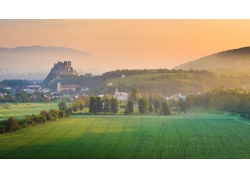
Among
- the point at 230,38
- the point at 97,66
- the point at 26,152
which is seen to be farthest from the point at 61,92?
the point at 230,38

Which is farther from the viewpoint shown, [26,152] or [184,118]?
[184,118]

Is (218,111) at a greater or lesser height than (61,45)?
lesser

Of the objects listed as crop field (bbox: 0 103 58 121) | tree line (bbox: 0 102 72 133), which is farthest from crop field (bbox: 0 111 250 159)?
crop field (bbox: 0 103 58 121)

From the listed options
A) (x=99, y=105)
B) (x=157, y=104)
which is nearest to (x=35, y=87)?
(x=99, y=105)

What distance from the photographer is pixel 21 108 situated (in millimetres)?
12391

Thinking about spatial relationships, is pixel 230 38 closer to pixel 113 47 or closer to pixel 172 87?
pixel 172 87

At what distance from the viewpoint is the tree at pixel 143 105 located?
40.7ft

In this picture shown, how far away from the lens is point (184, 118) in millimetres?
12297

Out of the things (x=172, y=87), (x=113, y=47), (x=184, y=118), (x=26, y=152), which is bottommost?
(x=26, y=152)

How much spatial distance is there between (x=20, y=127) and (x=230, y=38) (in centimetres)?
564

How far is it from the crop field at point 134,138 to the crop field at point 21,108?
0.42m

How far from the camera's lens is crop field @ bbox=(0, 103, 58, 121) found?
1232cm

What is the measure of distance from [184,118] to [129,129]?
142 cm

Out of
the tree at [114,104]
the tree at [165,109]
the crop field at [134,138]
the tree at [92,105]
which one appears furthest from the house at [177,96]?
the tree at [92,105]
